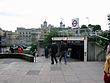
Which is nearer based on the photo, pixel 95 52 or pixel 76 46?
pixel 95 52

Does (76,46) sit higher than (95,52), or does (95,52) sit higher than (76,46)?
(95,52)

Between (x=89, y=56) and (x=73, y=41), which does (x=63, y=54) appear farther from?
(x=73, y=41)

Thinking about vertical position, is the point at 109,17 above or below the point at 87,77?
above

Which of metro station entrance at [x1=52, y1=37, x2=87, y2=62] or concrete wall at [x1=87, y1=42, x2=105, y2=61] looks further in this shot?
metro station entrance at [x1=52, y1=37, x2=87, y2=62]

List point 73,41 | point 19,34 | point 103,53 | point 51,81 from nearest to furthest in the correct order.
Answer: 1. point 51,81
2. point 103,53
3. point 73,41
4. point 19,34

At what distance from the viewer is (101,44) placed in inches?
1167

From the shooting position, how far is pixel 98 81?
12156mm

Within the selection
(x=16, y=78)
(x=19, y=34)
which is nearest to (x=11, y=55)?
(x=16, y=78)

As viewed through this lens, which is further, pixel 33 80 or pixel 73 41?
pixel 73 41

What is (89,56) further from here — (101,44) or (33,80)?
(33,80)

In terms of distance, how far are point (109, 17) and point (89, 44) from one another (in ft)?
25.3

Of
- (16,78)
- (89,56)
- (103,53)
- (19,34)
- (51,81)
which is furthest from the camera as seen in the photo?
(19,34)

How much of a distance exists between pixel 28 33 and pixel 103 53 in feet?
469

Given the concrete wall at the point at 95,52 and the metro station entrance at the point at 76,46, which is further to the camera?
the metro station entrance at the point at 76,46
